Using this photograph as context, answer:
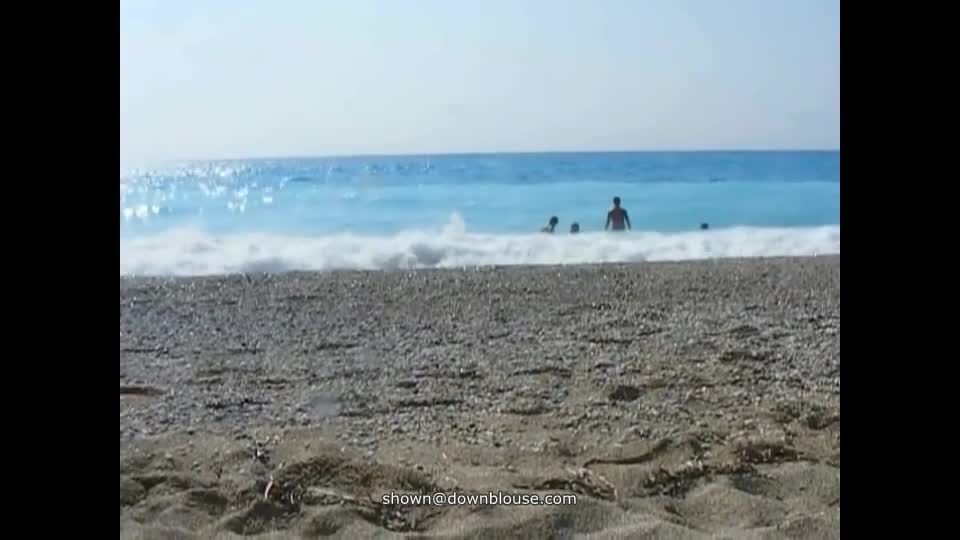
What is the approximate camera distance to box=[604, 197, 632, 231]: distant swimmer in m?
9.16

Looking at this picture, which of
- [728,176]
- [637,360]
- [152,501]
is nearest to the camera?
[152,501]

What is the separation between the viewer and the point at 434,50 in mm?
8742

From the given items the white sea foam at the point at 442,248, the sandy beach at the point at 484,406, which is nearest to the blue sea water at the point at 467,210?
the white sea foam at the point at 442,248

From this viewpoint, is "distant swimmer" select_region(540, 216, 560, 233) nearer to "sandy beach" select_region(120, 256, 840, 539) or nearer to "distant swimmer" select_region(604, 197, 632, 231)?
"distant swimmer" select_region(604, 197, 632, 231)

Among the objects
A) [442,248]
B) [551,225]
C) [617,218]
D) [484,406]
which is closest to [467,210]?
[551,225]

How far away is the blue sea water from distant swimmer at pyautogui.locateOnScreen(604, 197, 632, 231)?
0.35 ft

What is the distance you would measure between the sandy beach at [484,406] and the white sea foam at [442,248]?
1889mm

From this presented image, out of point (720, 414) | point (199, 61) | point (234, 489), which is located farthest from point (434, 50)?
point (234, 489)

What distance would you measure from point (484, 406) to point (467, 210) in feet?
24.0

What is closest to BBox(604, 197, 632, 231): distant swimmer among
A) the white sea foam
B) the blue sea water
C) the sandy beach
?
the blue sea water

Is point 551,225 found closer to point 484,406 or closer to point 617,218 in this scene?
point 617,218

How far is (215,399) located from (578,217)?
7274mm

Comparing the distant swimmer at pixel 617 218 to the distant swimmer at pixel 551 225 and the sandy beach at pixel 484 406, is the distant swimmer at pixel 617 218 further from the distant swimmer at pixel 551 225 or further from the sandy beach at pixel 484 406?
the sandy beach at pixel 484 406
